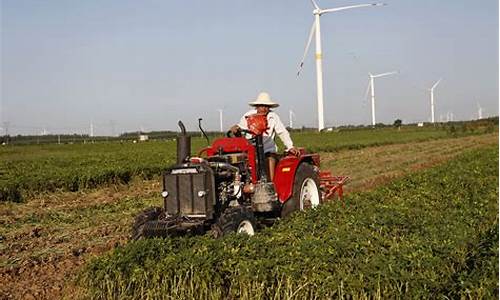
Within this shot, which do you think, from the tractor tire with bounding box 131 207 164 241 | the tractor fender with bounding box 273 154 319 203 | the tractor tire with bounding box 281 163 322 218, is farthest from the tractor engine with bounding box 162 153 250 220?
the tractor tire with bounding box 281 163 322 218

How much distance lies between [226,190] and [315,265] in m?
2.73

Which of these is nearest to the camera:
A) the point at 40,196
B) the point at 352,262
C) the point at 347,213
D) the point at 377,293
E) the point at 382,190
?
the point at 377,293

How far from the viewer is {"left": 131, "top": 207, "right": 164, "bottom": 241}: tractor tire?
750 centimetres

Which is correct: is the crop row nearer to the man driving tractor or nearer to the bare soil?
the bare soil

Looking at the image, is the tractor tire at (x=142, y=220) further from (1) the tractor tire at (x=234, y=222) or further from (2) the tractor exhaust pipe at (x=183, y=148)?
(1) the tractor tire at (x=234, y=222)

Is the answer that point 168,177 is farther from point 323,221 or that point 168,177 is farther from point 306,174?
point 306,174

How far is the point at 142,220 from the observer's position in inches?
309

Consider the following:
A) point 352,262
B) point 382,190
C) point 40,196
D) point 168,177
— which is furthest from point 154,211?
point 40,196

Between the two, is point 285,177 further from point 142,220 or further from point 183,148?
point 142,220

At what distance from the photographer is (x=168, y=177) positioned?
25.7 ft

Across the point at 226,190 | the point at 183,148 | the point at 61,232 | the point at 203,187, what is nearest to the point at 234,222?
the point at 203,187

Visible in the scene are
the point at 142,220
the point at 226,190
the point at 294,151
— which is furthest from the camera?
the point at 294,151

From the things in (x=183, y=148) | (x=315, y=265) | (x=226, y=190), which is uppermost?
(x=183, y=148)

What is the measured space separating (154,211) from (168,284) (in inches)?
91.5
